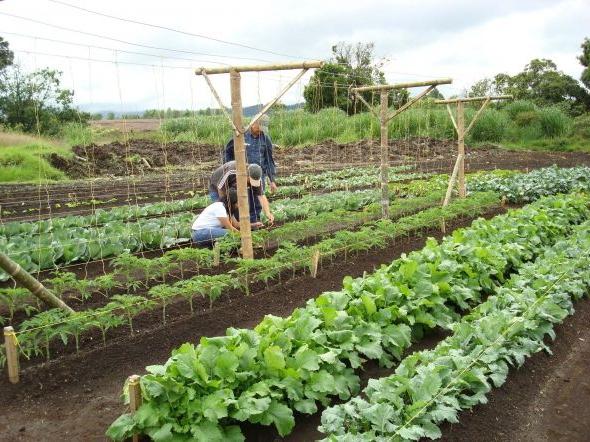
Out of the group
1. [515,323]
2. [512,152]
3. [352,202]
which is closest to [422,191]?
[352,202]

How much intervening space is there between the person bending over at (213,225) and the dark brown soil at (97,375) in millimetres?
1675

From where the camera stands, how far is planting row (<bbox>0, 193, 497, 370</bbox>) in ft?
13.7

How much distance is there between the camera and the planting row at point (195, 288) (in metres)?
4.17

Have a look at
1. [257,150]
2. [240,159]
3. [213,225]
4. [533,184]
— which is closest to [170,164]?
[257,150]

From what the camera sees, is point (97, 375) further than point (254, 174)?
No

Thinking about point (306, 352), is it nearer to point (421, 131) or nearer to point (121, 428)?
point (121, 428)

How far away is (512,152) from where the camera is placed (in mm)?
25156

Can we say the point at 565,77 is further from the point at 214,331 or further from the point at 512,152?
the point at 214,331

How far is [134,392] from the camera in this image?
312 cm

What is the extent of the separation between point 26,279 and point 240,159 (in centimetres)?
295

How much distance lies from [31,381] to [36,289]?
0.70 metres

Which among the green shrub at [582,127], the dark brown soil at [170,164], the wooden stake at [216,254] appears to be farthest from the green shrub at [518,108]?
the wooden stake at [216,254]

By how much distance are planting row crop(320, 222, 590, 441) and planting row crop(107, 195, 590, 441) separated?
0.32 meters

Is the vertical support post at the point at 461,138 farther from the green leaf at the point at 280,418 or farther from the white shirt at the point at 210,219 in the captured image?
the green leaf at the point at 280,418
